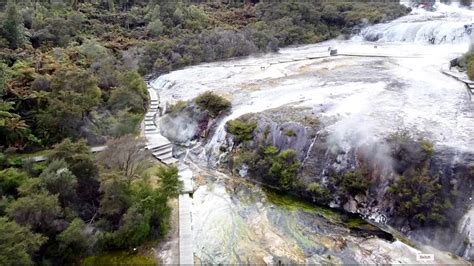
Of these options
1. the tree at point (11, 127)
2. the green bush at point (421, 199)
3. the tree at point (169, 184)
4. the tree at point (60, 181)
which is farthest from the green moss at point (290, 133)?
the tree at point (11, 127)

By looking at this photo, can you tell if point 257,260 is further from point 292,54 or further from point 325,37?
point 325,37

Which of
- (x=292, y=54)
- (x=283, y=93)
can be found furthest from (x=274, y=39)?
(x=283, y=93)

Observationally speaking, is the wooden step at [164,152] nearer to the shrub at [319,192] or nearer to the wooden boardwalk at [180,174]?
the wooden boardwalk at [180,174]

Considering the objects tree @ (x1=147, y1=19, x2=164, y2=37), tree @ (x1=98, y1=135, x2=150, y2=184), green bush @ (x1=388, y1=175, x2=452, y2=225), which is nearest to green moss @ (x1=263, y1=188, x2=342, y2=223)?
green bush @ (x1=388, y1=175, x2=452, y2=225)

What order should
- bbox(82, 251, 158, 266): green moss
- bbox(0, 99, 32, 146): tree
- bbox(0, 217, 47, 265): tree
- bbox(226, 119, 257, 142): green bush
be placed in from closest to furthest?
bbox(0, 217, 47, 265): tree
bbox(82, 251, 158, 266): green moss
bbox(0, 99, 32, 146): tree
bbox(226, 119, 257, 142): green bush

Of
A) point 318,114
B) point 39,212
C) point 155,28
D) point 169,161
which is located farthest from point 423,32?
point 39,212

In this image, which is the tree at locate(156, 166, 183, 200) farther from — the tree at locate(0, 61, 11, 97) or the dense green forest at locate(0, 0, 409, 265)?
the tree at locate(0, 61, 11, 97)

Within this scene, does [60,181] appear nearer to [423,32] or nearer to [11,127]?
[11,127]
